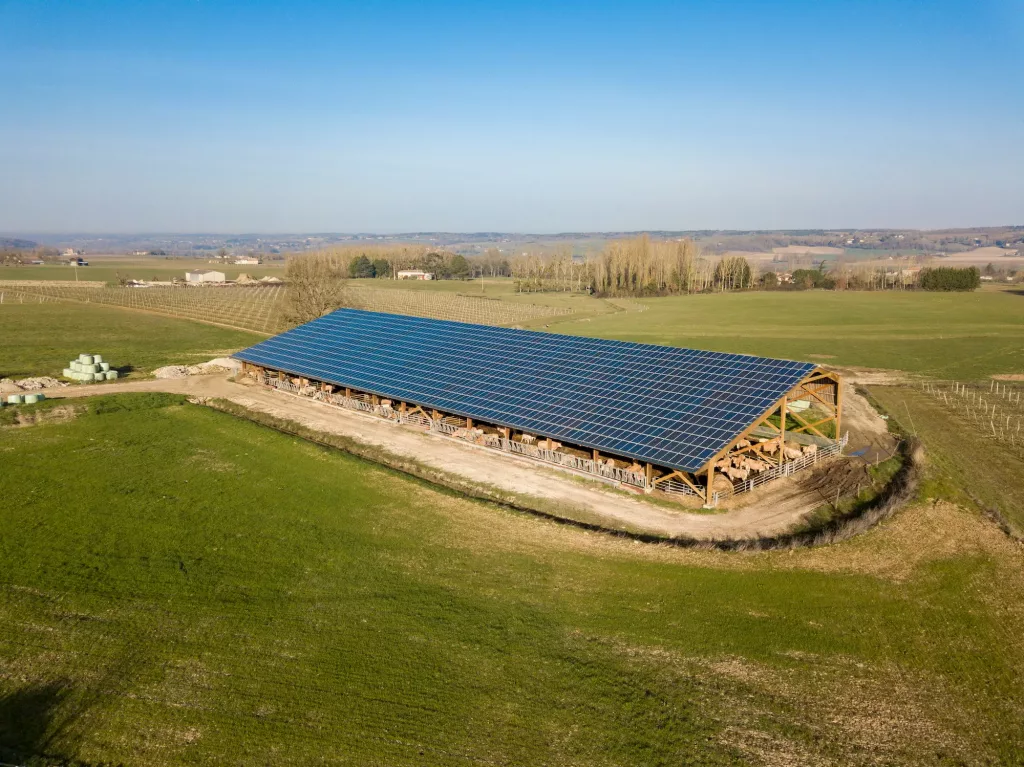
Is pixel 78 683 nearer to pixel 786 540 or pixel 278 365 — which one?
pixel 786 540

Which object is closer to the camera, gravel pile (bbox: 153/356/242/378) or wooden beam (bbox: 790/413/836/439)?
wooden beam (bbox: 790/413/836/439)

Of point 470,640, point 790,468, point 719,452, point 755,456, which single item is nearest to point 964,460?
point 790,468

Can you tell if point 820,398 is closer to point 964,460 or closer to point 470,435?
point 964,460

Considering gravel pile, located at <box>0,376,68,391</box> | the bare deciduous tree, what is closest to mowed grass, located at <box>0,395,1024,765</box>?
gravel pile, located at <box>0,376,68,391</box>

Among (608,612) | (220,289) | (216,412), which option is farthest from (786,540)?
(220,289)

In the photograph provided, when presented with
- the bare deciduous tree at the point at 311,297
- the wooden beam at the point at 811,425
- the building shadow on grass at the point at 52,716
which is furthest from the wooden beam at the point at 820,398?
the bare deciduous tree at the point at 311,297

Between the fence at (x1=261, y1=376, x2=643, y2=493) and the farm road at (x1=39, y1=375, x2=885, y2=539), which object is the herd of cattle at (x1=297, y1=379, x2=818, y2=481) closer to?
the fence at (x1=261, y1=376, x2=643, y2=493)
